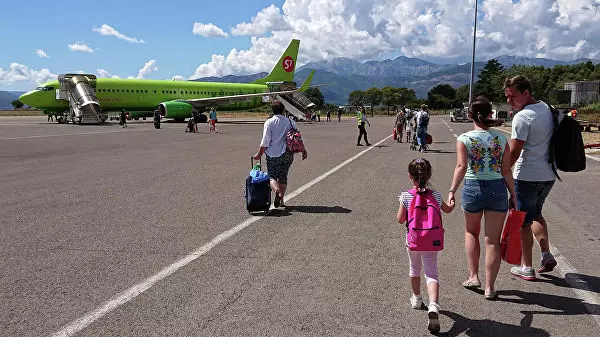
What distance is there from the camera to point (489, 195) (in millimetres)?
4215

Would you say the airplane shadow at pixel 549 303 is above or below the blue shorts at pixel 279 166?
below

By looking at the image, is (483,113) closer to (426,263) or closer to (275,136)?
(426,263)

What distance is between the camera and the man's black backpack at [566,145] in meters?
4.59

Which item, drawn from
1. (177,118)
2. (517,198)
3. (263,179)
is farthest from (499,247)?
(177,118)

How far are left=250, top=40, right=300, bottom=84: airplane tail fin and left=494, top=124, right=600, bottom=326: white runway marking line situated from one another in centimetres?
5470

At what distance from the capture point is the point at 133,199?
28.5 feet

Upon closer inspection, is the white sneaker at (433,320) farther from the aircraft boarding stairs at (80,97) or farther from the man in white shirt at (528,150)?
the aircraft boarding stairs at (80,97)

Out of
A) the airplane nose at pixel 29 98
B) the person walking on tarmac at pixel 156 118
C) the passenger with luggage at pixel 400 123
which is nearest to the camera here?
the passenger with luggage at pixel 400 123

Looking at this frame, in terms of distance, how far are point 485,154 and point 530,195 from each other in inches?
33.1

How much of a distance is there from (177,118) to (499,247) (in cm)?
4114

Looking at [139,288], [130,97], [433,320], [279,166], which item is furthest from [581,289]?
[130,97]

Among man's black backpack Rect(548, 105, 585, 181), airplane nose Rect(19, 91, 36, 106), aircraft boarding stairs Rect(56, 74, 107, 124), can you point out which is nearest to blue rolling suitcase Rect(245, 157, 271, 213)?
man's black backpack Rect(548, 105, 585, 181)

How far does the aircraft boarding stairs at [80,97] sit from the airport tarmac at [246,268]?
98.2 feet

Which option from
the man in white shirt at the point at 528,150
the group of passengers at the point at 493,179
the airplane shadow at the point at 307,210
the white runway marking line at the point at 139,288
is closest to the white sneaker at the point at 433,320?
the group of passengers at the point at 493,179
